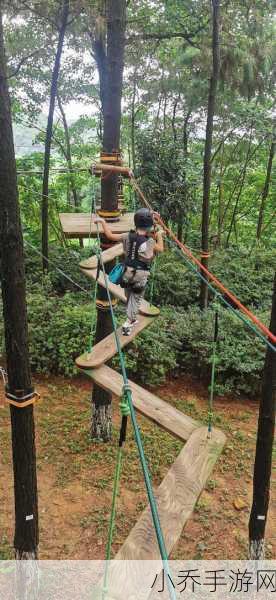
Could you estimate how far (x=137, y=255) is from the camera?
10.0ft

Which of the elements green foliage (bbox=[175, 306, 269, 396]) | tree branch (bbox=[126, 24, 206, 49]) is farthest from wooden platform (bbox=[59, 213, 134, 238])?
tree branch (bbox=[126, 24, 206, 49])

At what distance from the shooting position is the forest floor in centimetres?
356

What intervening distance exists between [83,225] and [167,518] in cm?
263

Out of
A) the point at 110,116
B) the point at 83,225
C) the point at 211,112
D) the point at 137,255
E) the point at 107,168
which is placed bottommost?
the point at 137,255

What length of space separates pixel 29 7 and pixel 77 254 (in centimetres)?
458

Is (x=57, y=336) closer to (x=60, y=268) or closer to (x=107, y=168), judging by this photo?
Answer: (x=60, y=268)

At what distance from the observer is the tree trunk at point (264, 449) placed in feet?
8.56

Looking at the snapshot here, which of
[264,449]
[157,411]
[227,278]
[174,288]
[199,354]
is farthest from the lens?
[227,278]

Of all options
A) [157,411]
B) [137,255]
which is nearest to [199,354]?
[137,255]

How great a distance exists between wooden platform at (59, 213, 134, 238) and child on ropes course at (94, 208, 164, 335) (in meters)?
0.46

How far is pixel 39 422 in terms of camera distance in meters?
4.99

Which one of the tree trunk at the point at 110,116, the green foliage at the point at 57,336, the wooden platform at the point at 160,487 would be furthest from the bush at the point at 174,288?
the wooden platform at the point at 160,487

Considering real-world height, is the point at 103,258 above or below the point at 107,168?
below

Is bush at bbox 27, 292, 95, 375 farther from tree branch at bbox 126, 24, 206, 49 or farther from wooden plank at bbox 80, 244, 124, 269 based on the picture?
tree branch at bbox 126, 24, 206, 49
